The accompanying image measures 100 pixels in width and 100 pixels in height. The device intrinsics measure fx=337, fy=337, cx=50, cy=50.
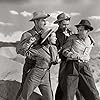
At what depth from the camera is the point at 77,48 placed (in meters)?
3.19

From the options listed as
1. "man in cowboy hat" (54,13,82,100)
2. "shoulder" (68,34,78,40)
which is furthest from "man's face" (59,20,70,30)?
"shoulder" (68,34,78,40)

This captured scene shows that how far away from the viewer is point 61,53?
3326mm

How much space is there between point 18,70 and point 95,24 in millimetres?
1393

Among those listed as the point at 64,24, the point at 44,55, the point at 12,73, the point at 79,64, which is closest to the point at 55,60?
the point at 44,55

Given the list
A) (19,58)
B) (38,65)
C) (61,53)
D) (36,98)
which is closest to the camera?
(38,65)

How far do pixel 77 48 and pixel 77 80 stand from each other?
0.31 m

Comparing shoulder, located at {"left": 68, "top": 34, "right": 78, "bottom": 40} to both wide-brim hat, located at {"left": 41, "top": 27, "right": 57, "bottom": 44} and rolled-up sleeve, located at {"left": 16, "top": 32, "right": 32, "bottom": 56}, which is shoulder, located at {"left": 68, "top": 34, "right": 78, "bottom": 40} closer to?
wide-brim hat, located at {"left": 41, "top": 27, "right": 57, "bottom": 44}

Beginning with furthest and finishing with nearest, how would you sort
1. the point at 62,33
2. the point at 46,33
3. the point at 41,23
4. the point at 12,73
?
the point at 12,73 → the point at 62,33 → the point at 41,23 → the point at 46,33

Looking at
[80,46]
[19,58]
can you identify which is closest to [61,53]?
[80,46]

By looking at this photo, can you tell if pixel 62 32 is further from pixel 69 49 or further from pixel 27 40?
pixel 27 40

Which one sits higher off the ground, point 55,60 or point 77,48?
point 77,48

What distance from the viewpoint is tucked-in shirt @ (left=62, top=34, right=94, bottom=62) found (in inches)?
125

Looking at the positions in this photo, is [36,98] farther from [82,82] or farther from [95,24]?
[95,24]

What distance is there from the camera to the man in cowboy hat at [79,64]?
10.5 ft
